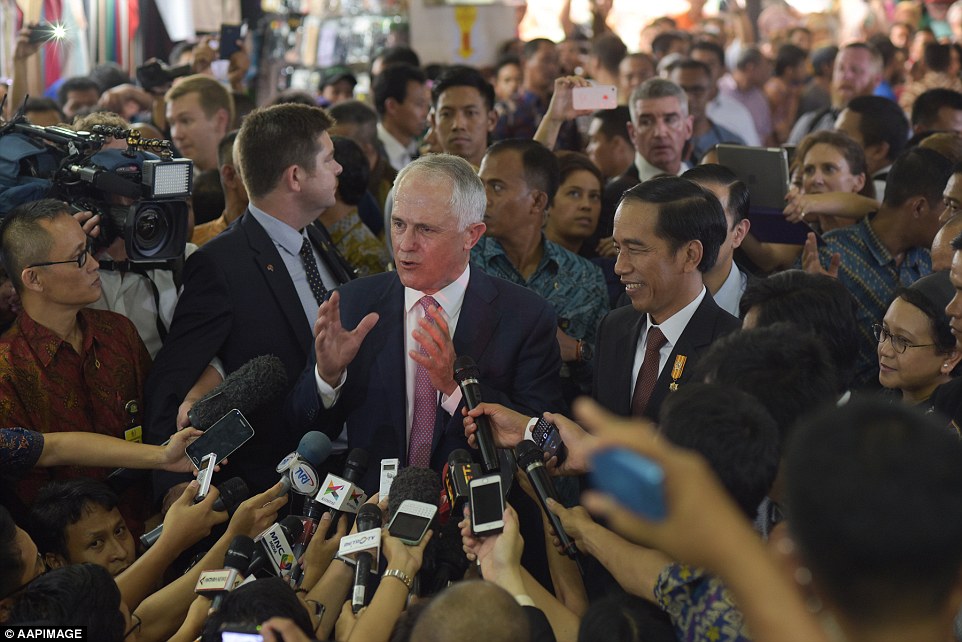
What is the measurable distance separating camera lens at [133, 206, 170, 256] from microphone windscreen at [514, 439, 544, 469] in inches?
65.9

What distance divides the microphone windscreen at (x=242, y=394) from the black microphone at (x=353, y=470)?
40 centimetres

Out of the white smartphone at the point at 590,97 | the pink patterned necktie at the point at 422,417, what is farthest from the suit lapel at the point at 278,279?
the white smartphone at the point at 590,97

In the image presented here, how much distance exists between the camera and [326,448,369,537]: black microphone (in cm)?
301

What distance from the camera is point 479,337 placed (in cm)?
334

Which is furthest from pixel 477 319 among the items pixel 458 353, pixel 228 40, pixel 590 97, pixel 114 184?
pixel 228 40

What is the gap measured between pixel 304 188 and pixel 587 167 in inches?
65.1

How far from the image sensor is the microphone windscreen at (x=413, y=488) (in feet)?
9.21

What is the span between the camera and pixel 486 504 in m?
2.61

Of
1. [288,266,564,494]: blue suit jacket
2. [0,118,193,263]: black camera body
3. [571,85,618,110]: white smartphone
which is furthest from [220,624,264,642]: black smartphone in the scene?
[571,85,618,110]: white smartphone

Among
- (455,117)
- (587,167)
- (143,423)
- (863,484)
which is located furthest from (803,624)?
(455,117)

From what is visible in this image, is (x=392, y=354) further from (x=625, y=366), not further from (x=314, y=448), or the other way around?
(x=625, y=366)

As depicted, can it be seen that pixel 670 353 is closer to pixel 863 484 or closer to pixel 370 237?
pixel 863 484

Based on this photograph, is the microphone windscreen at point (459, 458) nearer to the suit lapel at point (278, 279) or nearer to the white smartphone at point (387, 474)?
the white smartphone at point (387, 474)

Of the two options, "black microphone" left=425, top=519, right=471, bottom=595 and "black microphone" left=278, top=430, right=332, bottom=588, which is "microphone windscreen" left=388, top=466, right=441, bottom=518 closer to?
"black microphone" left=425, top=519, right=471, bottom=595
